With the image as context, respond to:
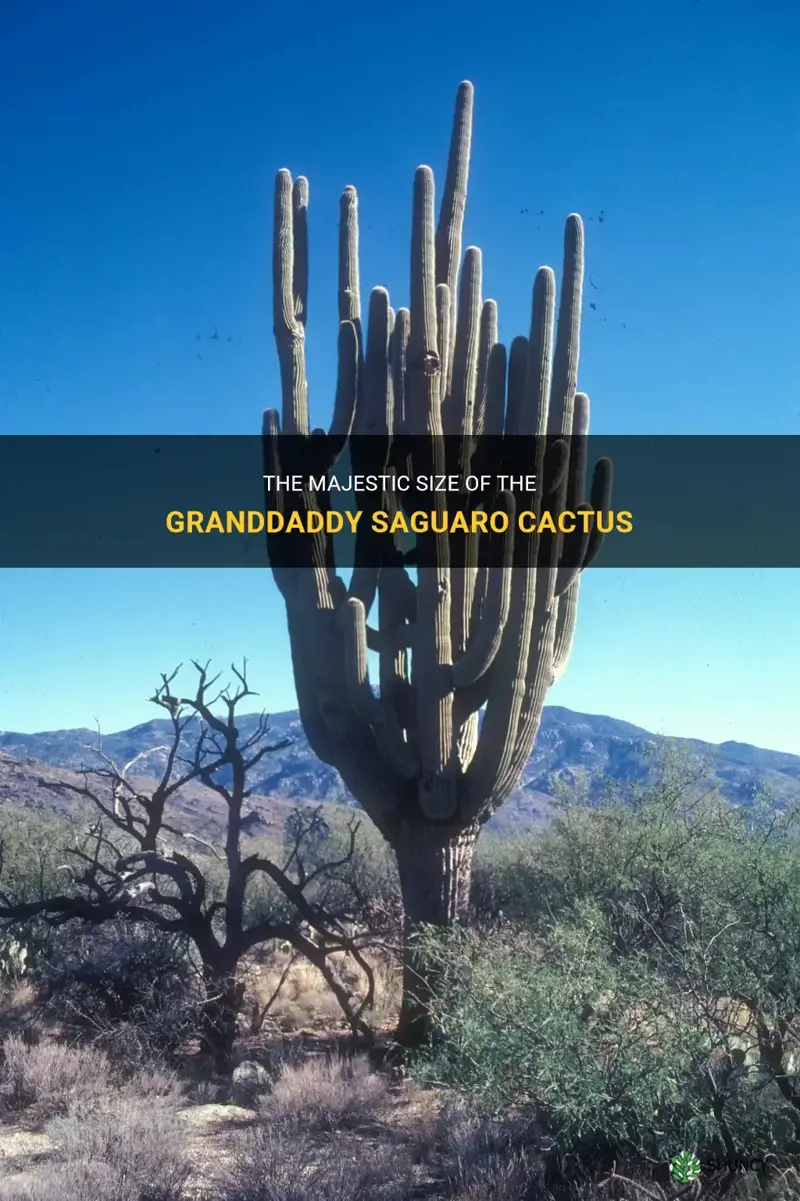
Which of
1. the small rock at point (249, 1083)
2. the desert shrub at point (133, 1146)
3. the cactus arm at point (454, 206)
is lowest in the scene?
the small rock at point (249, 1083)

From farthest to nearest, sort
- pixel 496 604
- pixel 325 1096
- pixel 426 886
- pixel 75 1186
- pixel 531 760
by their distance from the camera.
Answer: pixel 531 760 → pixel 426 886 → pixel 496 604 → pixel 325 1096 → pixel 75 1186

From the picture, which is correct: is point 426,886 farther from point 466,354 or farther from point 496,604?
point 466,354

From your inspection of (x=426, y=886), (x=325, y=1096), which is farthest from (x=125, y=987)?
(x=426, y=886)

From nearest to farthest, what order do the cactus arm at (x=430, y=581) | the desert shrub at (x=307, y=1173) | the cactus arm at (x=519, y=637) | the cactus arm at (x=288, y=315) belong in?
the desert shrub at (x=307, y=1173), the cactus arm at (x=519, y=637), the cactus arm at (x=430, y=581), the cactus arm at (x=288, y=315)

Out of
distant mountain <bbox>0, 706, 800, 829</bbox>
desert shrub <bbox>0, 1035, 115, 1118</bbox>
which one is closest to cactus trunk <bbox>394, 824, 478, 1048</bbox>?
desert shrub <bbox>0, 1035, 115, 1118</bbox>

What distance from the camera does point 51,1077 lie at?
22.3ft

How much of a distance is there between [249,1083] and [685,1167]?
3.82 meters

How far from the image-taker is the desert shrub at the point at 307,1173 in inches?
186

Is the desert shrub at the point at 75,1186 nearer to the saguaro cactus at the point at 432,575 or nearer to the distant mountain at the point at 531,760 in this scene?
the saguaro cactus at the point at 432,575

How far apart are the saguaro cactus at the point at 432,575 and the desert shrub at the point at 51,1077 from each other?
233cm

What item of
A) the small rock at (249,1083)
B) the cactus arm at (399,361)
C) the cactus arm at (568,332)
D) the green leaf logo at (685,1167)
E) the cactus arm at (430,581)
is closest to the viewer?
the green leaf logo at (685,1167)

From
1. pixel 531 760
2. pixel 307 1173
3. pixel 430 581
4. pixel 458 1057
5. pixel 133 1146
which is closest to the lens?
pixel 307 1173

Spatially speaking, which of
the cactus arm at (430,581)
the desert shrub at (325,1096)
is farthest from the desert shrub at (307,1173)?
the cactus arm at (430,581)

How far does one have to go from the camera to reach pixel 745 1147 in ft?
15.1
